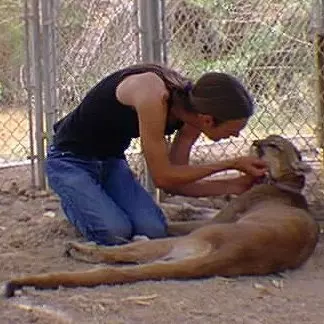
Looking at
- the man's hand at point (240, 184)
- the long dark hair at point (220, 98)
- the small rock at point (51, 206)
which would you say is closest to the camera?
the long dark hair at point (220, 98)

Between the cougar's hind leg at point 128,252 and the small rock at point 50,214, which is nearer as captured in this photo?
the cougar's hind leg at point 128,252

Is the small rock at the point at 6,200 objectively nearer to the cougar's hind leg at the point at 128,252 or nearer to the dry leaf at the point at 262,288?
the cougar's hind leg at the point at 128,252

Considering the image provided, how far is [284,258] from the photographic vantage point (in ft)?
13.3

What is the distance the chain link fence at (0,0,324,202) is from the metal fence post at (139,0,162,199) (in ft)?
1.15

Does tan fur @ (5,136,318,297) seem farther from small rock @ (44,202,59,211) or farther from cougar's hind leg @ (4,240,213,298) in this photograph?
small rock @ (44,202,59,211)

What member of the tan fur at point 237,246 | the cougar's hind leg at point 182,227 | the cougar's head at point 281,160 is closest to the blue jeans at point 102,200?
the cougar's hind leg at point 182,227

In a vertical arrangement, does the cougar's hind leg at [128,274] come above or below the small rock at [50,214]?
above

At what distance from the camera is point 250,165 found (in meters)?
4.39

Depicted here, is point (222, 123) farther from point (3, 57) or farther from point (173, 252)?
point (3, 57)

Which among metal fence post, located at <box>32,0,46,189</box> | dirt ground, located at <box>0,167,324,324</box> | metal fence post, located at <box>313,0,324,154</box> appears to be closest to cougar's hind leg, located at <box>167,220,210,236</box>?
dirt ground, located at <box>0,167,324,324</box>

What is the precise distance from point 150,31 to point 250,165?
4.66 ft

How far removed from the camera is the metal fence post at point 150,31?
214 inches

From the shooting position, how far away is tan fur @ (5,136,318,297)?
12.5 feet

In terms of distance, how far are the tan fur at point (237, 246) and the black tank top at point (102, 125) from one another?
0.56m
